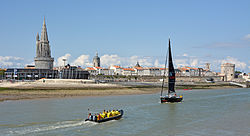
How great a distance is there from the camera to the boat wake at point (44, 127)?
31.3 meters

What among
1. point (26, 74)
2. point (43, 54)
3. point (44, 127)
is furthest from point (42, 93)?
point (43, 54)

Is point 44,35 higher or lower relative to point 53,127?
higher

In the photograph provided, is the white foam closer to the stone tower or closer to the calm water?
the calm water

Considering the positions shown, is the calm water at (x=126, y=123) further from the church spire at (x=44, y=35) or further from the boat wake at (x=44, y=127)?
the church spire at (x=44, y=35)

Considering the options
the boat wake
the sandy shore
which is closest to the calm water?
the boat wake

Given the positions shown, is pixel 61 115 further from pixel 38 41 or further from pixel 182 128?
pixel 38 41

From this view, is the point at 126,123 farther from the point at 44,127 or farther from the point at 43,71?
the point at 43,71

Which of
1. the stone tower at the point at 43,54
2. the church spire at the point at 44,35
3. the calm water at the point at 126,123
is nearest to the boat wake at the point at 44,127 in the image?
the calm water at the point at 126,123

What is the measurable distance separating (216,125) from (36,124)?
2174 cm

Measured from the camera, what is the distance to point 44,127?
111 ft

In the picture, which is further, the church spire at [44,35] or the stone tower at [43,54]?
the stone tower at [43,54]

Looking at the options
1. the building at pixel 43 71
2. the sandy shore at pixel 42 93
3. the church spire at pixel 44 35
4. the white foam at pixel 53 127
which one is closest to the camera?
the white foam at pixel 53 127

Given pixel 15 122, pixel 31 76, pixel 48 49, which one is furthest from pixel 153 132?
pixel 48 49

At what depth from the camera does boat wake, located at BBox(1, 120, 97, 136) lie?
103ft
